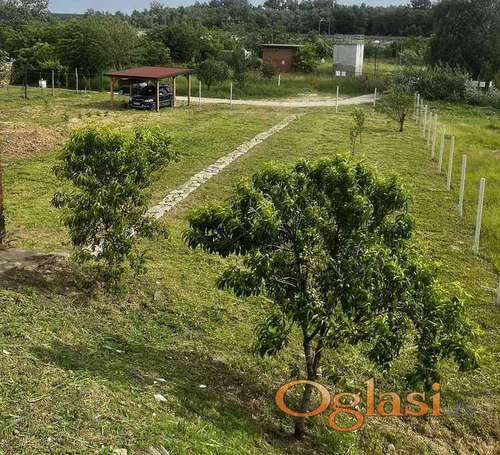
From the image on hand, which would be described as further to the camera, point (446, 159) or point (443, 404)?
point (446, 159)

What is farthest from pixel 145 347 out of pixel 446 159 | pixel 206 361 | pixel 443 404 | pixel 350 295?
pixel 446 159

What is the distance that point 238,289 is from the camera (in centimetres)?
452

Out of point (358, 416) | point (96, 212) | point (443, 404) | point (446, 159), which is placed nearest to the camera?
point (358, 416)

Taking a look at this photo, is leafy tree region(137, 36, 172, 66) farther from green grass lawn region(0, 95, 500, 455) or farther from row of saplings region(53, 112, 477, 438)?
→ row of saplings region(53, 112, 477, 438)

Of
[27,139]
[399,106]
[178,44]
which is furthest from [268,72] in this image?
[27,139]

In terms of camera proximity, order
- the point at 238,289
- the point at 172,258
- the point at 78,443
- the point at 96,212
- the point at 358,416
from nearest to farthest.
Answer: the point at 78,443
the point at 238,289
the point at 358,416
the point at 96,212
the point at 172,258

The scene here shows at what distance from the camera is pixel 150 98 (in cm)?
2481

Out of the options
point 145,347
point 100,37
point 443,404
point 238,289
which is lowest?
point 443,404

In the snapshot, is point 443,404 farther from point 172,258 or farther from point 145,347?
point 172,258

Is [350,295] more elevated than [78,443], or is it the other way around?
[350,295]

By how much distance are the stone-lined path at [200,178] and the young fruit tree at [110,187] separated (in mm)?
3664

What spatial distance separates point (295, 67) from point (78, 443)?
4158cm

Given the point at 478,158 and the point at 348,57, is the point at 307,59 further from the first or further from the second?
the point at 478,158

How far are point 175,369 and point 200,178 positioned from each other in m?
8.63
